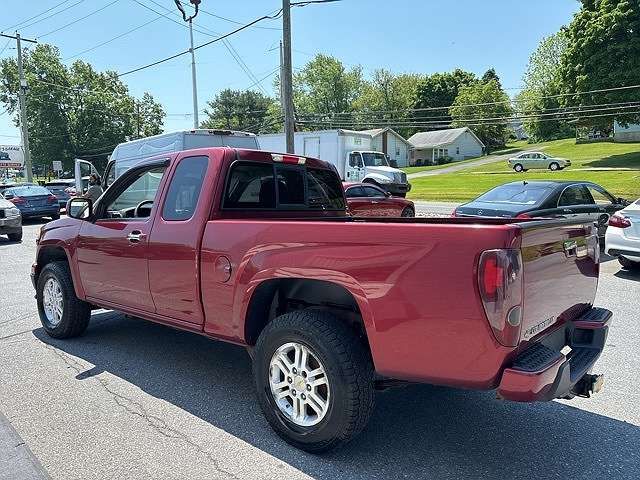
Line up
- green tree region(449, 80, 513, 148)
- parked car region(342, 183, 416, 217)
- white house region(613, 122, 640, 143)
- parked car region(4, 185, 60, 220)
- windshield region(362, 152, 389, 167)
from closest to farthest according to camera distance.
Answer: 1. parked car region(342, 183, 416, 217)
2. parked car region(4, 185, 60, 220)
3. windshield region(362, 152, 389, 167)
4. white house region(613, 122, 640, 143)
5. green tree region(449, 80, 513, 148)

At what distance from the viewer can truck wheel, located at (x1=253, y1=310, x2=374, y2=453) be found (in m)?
2.94

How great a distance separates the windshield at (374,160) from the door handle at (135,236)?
70.7ft

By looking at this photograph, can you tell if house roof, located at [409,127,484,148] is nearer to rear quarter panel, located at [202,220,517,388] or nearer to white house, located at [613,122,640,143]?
white house, located at [613,122,640,143]

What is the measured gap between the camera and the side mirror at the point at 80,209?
16.4 feet

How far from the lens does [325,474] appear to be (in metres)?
2.95

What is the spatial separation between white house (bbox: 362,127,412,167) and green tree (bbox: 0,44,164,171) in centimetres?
3062

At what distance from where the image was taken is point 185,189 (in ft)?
13.6

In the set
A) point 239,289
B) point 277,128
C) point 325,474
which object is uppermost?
point 277,128

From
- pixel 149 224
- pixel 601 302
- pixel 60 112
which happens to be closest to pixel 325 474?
pixel 149 224

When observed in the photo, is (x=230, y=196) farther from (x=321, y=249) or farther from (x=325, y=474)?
(x=325, y=474)

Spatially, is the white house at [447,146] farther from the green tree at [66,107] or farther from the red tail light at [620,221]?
the red tail light at [620,221]

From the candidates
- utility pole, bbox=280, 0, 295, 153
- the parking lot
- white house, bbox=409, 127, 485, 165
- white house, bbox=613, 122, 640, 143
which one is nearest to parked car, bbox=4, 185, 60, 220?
utility pole, bbox=280, 0, 295, 153

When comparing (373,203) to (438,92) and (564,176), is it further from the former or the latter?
(438,92)

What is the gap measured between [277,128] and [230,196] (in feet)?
255
